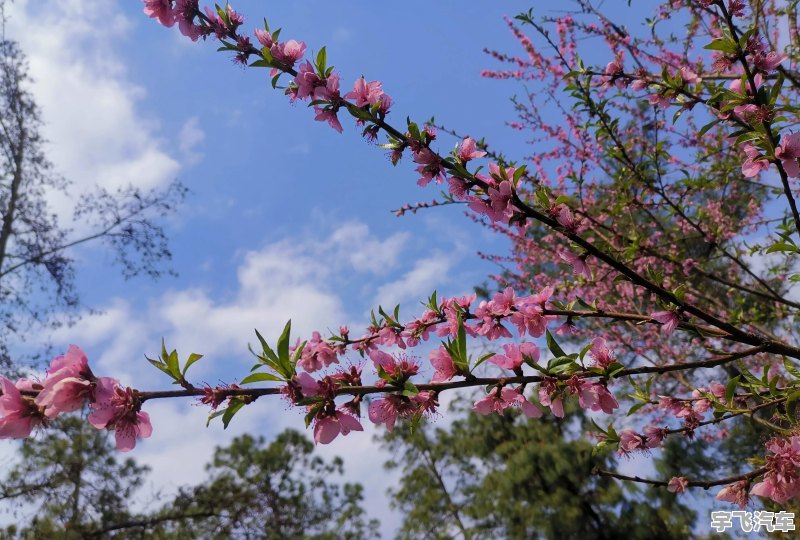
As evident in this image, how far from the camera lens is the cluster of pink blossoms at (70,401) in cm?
135

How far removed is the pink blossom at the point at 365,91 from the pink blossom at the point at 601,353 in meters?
1.30

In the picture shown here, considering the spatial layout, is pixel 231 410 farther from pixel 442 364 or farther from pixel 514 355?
pixel 514 355

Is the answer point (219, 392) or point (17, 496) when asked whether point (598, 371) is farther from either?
point (17, 496)

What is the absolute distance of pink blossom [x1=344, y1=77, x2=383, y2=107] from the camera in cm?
209

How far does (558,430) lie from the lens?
12.4 m

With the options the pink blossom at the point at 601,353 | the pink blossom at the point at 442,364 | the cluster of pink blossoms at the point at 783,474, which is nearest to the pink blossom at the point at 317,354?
the pink blossom at the point at 442,364

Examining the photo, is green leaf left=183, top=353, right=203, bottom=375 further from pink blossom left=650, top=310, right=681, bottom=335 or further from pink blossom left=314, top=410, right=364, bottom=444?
pink blossom left=650, top=310, right=681, bottom=335

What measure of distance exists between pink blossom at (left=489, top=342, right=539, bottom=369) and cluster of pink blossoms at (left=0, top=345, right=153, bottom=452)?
1129 millimetres

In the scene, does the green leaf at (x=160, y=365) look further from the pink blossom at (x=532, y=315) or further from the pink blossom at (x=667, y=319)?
the pink blossom at (x=667, y=319)

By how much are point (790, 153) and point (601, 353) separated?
3.60ft

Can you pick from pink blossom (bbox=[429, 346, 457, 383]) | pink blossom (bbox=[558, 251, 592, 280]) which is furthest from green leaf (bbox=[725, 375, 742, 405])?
pink blossom (bbox=[429, 346, 457, 383])

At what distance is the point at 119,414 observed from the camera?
144 centimetres

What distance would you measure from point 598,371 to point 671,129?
5.13 m

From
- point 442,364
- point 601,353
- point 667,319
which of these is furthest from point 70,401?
point 667,319
